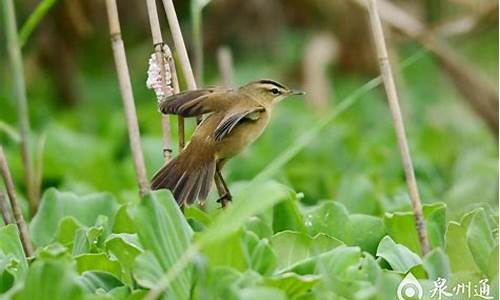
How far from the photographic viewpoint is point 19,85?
3.05 metres

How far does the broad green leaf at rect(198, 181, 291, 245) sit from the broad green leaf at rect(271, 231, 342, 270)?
418 millimetres

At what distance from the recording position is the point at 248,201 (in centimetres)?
182

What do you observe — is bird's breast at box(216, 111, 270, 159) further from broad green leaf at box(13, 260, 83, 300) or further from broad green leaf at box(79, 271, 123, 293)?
broad green leaf at box(13, 260, 83, 300)

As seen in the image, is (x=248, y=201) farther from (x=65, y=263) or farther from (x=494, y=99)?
(x=494, y=99)

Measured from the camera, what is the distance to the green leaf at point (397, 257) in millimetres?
2209

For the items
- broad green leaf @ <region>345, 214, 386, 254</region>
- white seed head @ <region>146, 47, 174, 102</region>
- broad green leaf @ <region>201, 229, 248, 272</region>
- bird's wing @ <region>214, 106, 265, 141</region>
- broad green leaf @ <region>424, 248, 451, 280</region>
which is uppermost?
white seed head @ <region>146, 47, 174, 102</region>

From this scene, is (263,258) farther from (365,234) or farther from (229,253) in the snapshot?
(365,234)

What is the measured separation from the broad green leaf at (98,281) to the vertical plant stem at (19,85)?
0.86 meters

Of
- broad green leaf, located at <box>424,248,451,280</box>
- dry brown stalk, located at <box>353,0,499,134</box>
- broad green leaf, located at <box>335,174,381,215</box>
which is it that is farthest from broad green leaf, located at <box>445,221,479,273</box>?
dry brown stalk, located at <box>353,0,499,134</box>

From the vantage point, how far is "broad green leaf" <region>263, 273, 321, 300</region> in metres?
1.97

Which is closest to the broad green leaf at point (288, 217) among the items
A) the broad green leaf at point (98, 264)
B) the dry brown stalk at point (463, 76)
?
the broad green leaf at point (98, 264)

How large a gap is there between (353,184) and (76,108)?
263 cm

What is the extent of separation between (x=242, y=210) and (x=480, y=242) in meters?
0.59

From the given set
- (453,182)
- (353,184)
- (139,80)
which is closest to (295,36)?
(139,80)
